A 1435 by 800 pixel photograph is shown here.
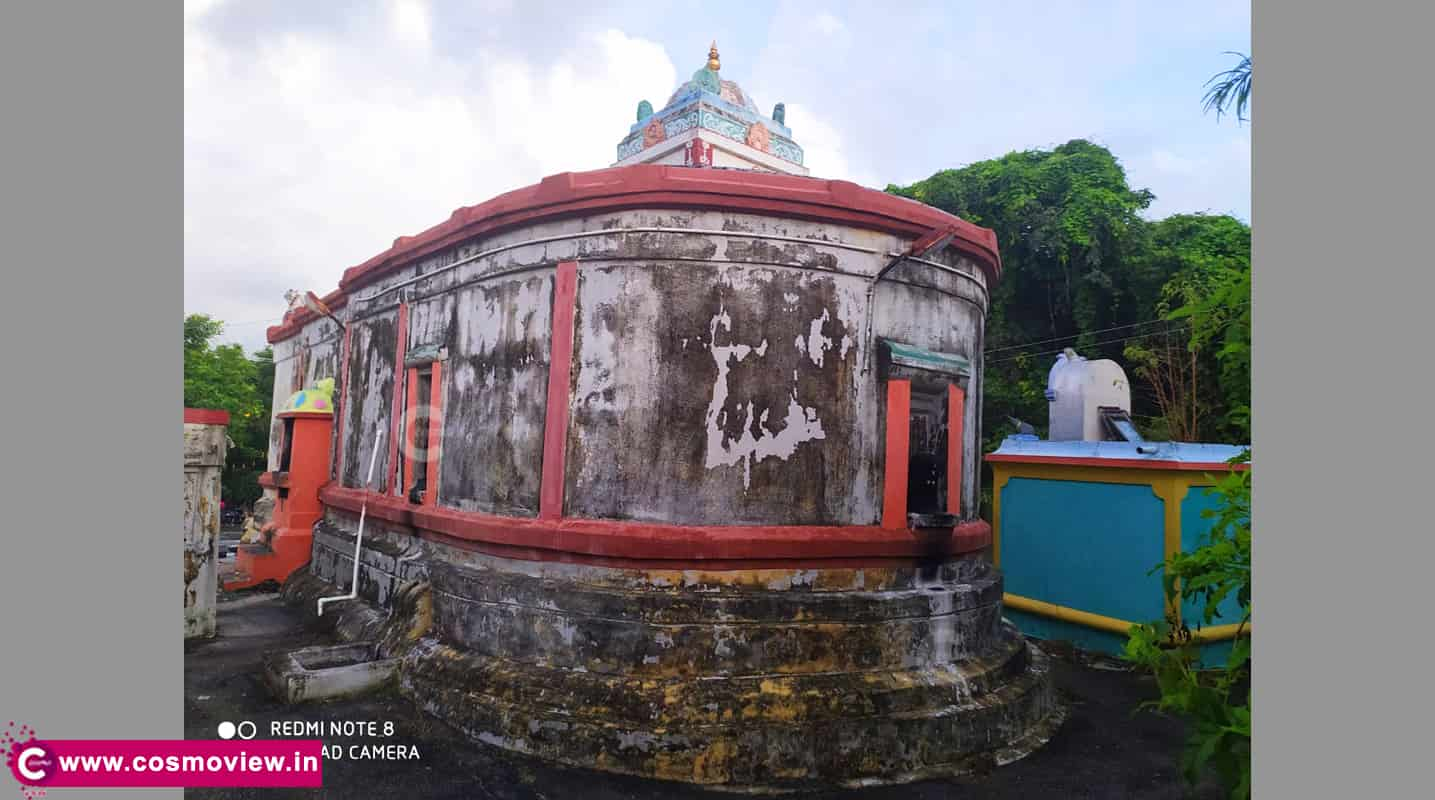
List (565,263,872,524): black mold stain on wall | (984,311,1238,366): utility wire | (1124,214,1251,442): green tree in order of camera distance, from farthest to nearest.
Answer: (984,311,1238,366): utility wire → (1124,214,1251,442): green tree → (565,263,872,524): black mold stain on wall

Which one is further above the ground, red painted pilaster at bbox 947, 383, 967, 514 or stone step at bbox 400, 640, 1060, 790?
red painted pilaster at bbox 947, 383, 967, 514

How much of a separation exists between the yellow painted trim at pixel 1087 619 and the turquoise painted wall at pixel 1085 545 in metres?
0.07

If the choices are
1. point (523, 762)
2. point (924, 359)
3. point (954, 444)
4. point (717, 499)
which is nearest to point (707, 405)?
point (717, 499)

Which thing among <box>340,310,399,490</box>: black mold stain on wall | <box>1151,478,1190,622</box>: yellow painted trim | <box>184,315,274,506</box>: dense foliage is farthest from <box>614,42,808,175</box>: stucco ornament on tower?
<box>184,315,274,506</box>: dense foliage

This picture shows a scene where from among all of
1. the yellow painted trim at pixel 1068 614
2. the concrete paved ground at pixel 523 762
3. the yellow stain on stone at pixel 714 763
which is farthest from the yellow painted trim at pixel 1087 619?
the yellow stain on stone at pixel 714 763

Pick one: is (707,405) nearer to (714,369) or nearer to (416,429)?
(714,369)

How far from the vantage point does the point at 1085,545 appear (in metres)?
10.5

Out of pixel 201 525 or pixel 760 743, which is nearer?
pixel 760 743

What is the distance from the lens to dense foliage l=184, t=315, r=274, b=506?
21031 mm

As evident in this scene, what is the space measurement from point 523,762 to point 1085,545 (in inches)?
289

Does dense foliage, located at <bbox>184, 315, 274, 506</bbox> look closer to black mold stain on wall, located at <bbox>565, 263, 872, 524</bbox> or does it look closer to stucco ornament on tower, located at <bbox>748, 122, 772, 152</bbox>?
stucco ornament on tower, located at <bbox>748, 122, 772, 152</bbox>

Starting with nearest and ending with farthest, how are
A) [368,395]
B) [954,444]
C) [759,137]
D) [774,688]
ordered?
[774,688] < [954,444] < [368,395] < [759,137]

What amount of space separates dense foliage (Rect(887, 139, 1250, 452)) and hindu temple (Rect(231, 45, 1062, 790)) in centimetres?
1187

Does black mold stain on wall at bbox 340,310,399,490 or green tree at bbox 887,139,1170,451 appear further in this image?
green tree at bbox 887,139,1170,451
